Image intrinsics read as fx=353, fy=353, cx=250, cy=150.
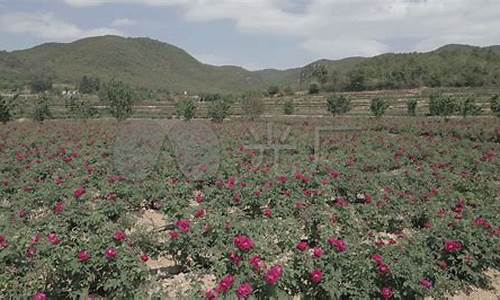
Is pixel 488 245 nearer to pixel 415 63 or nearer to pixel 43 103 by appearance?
pixel 43 103

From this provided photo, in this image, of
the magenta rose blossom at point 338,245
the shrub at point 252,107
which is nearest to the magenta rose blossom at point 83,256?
the magenta rose blossom at point 338,245

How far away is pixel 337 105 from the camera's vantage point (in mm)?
41938

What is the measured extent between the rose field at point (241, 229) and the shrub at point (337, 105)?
103 feet

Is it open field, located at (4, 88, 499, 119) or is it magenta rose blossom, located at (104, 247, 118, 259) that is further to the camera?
open field, located at (4, 88, 499, 119)

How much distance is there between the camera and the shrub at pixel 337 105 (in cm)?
4047

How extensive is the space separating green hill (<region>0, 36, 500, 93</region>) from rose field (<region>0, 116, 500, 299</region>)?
8819 centimetres

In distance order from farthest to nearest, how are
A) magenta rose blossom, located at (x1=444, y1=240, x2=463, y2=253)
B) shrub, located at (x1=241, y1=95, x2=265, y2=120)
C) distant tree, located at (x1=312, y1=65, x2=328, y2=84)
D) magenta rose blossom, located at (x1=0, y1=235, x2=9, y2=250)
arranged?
1. distant tree, located at (x1=312, y1=65, x2=328, y2=84)
2. shrub, located at (x1=241, y1=95, x2=265, y2=120)
3. magenta rose blossom, located at (x1=444, y1=240, x2=463, y2=253)
4. magenta rose blossom, located at (x1=0, y1=235, x2=9, y2=250)

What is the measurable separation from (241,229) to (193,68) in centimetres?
18768

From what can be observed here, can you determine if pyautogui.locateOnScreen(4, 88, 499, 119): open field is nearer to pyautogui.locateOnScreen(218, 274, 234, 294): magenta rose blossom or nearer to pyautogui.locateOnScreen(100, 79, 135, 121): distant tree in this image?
pyautogui.locateOnScreen(100, 79, 135, 121): distant tree

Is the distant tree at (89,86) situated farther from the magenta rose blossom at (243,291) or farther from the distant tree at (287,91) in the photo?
the magenta rose blossom at (243,291)

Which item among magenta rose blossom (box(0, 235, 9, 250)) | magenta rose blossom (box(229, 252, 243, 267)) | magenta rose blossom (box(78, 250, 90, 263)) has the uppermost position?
magenta rose blossom (box(0, 235, 9, 250))

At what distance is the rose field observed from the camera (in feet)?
10.7

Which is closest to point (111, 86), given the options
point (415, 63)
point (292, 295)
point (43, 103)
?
point (43, 103)

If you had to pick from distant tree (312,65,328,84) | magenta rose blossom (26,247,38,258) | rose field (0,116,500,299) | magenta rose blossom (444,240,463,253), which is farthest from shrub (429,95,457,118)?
distant tree (312,65,328,84)
